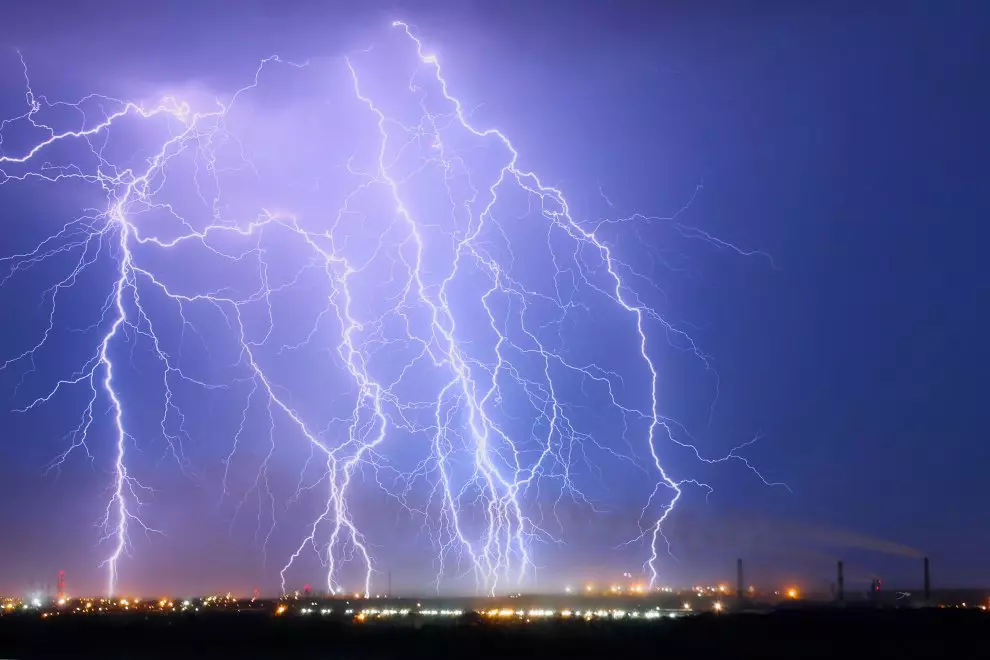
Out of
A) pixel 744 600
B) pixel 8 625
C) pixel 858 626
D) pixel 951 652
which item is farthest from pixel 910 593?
pixel 8 625

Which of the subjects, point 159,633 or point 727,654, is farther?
point 159,633

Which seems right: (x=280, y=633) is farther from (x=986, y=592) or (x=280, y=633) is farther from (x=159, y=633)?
(x=986, y=592)

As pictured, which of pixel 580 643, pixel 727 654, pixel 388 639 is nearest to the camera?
pixel 727 654

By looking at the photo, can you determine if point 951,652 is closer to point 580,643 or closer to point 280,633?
point 580,643

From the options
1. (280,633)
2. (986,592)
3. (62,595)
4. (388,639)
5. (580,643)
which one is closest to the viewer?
(580,643)

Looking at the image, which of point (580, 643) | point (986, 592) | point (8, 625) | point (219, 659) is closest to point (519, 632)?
point (580, 643)

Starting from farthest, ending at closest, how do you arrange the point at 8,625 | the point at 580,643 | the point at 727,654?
the point at 8,625, the point at 580,643, the point at 727,654
